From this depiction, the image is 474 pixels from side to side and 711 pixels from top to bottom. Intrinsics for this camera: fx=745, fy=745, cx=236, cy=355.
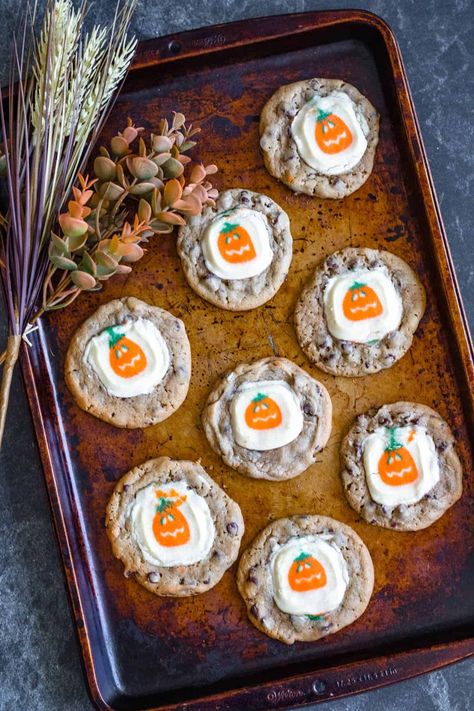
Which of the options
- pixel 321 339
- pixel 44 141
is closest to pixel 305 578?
pixel 321 339

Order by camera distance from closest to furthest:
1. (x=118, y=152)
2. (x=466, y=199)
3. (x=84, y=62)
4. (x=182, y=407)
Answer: (x=84, y=62) < (x=118, y=152) < (x=182, y=407) < (x=466, y=199)

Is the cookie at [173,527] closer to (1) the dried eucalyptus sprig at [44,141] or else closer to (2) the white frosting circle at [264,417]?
(2) the white frosting circle at [264,417]

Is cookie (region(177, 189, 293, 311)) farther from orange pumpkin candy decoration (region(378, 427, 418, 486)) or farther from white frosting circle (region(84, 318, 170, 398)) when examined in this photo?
orange pumpkin candy decoration (region(378, 427, 418, 486))

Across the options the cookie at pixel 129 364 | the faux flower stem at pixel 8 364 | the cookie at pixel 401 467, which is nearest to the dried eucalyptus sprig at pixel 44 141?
the faux flower stem at pixel 8 364

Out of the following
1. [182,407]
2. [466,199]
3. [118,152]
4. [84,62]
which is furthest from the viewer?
[466,199]

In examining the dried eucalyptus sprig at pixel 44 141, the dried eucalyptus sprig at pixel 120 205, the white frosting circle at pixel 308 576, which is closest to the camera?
the dried eucalyptus sprig at pixel 44 141

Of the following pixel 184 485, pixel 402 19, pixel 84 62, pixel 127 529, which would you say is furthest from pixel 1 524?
pixel 402 19

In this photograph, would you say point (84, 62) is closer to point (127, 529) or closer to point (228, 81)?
point (228, 81)
